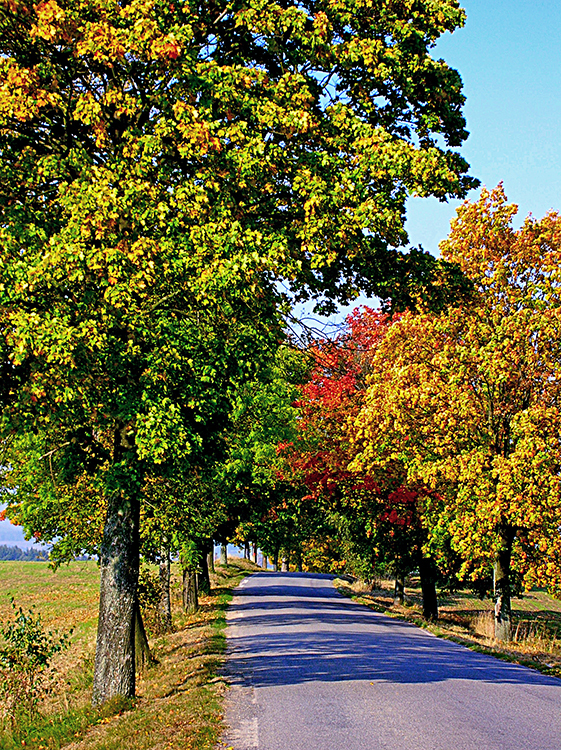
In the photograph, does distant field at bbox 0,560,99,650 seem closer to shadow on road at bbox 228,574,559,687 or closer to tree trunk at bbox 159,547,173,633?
tree trunk at bbox 159,547,173,633

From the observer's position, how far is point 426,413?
20219 mm

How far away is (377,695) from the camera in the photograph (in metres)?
10.2

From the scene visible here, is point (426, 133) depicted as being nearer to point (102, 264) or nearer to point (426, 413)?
point (102, 264)

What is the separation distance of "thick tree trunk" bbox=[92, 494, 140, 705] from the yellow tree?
10.1 meters

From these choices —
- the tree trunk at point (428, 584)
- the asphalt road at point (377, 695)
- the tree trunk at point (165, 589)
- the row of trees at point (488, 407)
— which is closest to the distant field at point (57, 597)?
the tree trunk at point (165, 589)

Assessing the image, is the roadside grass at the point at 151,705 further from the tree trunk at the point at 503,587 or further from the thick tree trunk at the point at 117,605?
the tree trunk at the point at 503,587

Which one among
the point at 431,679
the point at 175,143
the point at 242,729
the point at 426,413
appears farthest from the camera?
the point at 426,413

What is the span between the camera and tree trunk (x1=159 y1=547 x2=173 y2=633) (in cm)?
1856

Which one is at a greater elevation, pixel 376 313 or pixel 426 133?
pixel 376 313

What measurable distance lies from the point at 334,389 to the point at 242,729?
20.2 m

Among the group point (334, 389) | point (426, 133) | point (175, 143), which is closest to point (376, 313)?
point (334, 389)

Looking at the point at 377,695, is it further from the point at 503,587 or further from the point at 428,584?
the point at 428,584

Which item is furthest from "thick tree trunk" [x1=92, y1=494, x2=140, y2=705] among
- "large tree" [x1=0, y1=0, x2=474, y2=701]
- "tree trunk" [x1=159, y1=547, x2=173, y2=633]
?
"tree trunk" [x1=159, y1=547, x2=173, y2=633]

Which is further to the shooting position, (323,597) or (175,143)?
(323,597)
